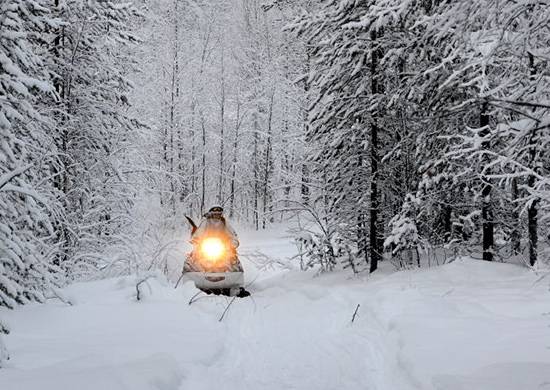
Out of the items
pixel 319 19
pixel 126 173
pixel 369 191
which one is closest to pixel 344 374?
pixel 369 191

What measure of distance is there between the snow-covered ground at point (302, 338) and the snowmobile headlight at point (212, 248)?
1952mm

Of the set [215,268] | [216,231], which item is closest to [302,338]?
[215,268]

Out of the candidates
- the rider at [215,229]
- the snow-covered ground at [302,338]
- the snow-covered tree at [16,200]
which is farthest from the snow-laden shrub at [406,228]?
the snow-covered tree at [16,200]


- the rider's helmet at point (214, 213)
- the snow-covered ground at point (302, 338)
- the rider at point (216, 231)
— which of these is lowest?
the snow-covered ground at point (302, 338)

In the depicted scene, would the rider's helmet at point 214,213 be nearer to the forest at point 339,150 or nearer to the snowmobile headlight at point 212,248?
the snowmobile headlight at point 212,248

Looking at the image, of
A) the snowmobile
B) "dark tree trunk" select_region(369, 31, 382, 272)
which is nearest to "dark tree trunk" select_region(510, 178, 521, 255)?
"dark tree trunk" select_region(369, 31, 382, 272)

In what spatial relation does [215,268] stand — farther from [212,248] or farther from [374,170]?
[374,170]

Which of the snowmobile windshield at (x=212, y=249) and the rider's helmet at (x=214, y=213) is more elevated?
the rider's helmet at (x=214, y=213)

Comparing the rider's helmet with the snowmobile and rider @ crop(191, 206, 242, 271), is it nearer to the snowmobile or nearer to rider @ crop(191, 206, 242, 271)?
rider @ crop(191, 206, 242, 271)

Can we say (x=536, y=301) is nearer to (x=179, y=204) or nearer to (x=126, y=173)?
(x=126, y=173)

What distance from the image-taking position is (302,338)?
855cm

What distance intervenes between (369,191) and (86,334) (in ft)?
29.0

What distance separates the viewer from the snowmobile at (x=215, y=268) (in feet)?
42.8

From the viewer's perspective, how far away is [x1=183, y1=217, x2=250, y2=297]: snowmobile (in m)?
13.0
